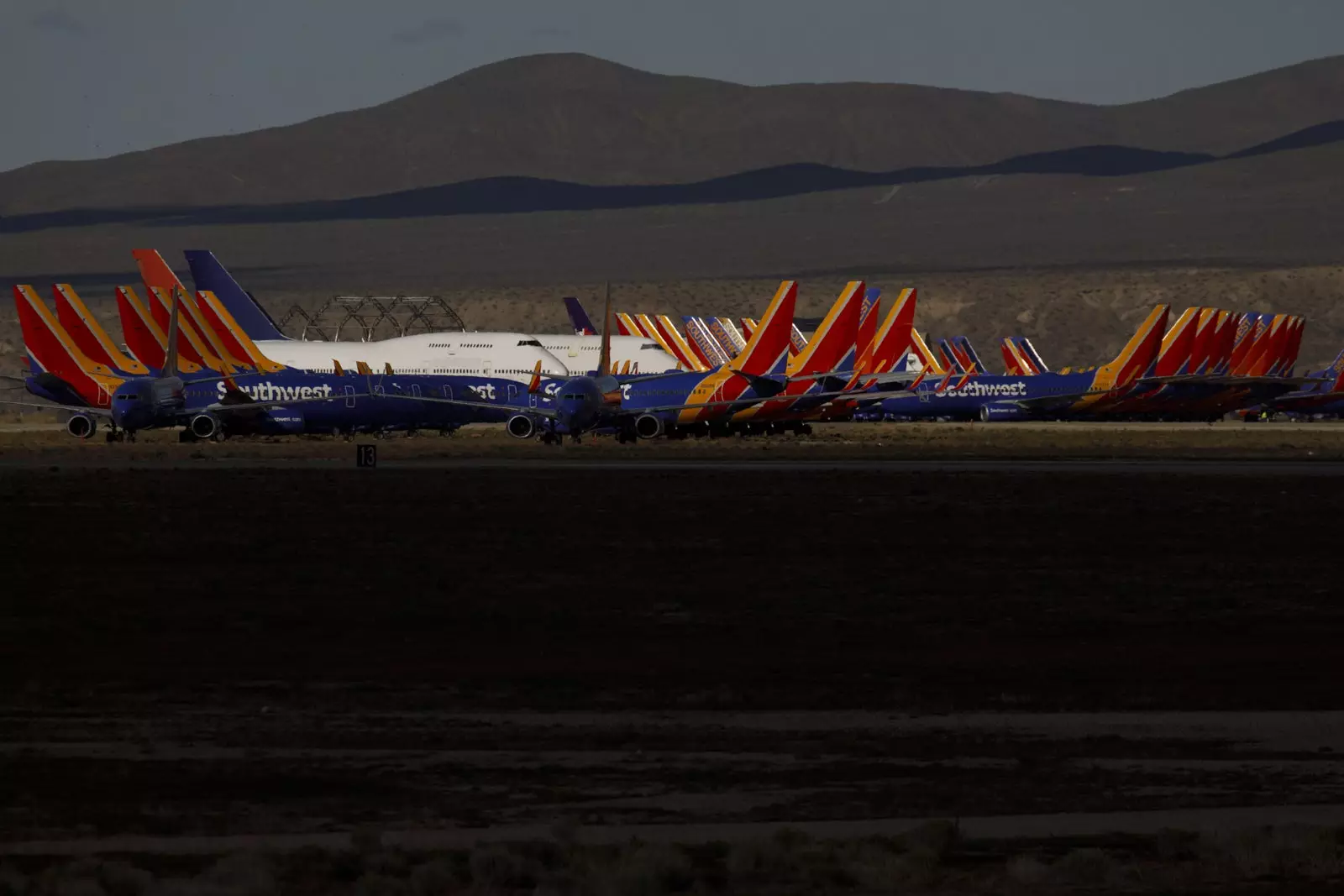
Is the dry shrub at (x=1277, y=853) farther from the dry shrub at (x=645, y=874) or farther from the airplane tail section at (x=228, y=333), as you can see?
the airplane tail section at (x=228, y=333)

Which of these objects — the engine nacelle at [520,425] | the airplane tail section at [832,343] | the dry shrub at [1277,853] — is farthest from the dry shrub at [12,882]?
the airplane tail section at [832,343]

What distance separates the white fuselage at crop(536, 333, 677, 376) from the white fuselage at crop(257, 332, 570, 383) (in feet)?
4.24

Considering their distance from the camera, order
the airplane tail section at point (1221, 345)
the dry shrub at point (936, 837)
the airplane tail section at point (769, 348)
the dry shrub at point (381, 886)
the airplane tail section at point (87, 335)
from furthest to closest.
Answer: the airplane tail section at point (1221, 345), the airplane tail section at point (87, 335), the airplane tail section at point (769, 348), the dry shrub at point (936, 837), the dry shrub at point (381, 886)

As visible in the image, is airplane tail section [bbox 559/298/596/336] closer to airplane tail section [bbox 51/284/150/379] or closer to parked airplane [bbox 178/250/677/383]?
parked airplane [bbox 178/250/677/383]

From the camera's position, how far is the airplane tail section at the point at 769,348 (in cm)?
9512

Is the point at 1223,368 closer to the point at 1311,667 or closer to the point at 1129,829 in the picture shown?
the point at 1311,667

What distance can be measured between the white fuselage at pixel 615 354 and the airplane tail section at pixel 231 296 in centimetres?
1722

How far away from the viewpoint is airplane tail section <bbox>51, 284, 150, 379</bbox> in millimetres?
99750

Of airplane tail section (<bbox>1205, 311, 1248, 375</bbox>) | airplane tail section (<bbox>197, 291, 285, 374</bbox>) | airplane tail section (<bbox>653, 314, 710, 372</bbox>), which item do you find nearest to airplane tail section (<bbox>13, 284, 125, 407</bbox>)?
airplane tail section (<bbox>197, 291, 285, 374</bbox>)

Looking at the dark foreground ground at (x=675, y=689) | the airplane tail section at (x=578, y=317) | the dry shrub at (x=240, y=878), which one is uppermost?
the airplane tail section at (x=578, y=317)

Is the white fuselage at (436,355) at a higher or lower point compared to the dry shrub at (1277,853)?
higher

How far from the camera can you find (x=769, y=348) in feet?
313

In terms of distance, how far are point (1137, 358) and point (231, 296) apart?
51.0 metres

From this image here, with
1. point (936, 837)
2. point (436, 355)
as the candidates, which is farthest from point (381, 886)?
point (436, 355)
